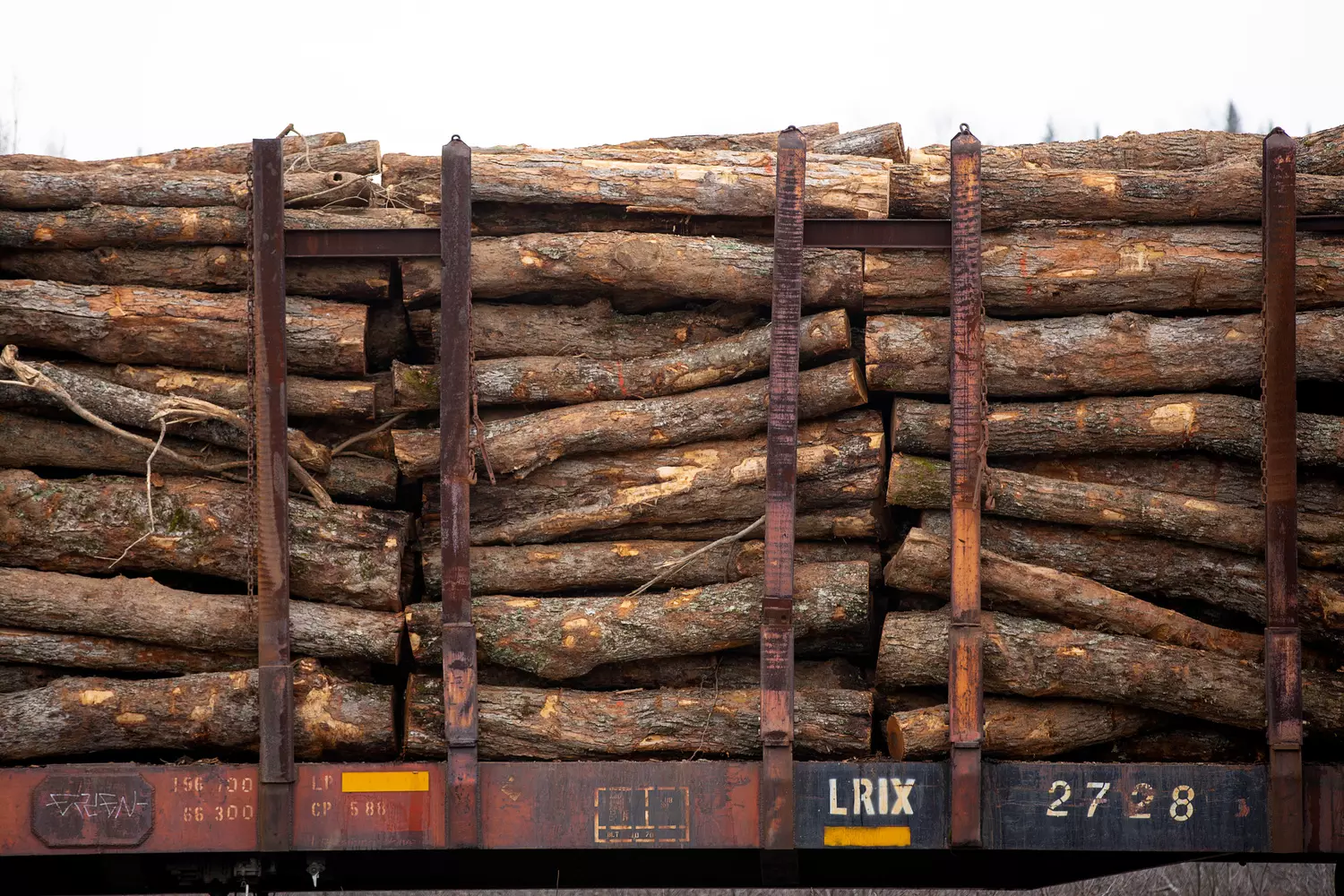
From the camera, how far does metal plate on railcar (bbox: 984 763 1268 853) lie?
4.63 m

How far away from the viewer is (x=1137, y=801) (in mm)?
4633

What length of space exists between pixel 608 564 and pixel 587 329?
1.17 meters

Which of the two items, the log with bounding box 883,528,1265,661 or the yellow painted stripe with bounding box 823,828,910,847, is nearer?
the yellow painted stripe with bounding box 823,828,910,847

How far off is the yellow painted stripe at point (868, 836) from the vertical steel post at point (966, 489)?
0.72 ft

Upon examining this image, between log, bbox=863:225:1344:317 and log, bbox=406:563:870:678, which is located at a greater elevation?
log, bbox=863:225:1344:317

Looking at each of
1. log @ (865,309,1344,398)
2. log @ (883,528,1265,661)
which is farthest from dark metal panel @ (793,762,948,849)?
log @ (865,309,1344,398)

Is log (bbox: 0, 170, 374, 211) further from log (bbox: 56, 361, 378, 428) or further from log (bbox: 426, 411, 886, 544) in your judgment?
log (bbox: 426, 411, 886, 544)

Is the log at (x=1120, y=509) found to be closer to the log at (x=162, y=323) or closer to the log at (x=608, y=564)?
the log at (x=608, y=564)

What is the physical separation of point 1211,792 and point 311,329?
15.0 feet

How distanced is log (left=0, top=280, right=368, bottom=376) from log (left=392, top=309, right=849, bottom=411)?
1.14 feet

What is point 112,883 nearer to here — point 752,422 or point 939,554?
point 752,422

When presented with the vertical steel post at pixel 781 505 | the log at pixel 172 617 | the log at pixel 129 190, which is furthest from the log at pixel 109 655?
the vertical steel post at pixel 781 505

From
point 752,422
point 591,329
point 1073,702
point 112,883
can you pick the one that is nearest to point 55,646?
point 112,883

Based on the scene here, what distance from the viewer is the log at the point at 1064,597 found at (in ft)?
16.0
